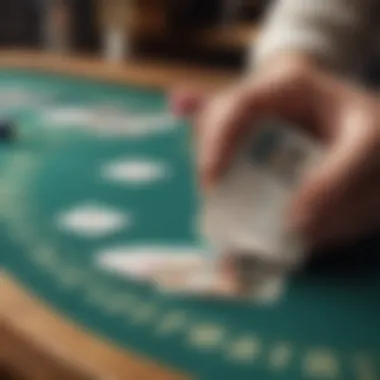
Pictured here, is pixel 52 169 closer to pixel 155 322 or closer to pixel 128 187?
pixel 128 187

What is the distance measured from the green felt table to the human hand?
2 cm

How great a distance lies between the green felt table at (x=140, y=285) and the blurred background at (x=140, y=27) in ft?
2.14

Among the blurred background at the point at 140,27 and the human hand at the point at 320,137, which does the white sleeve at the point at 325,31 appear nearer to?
the human hand at the point at 320,137

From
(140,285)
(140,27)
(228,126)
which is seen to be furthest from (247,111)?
(140,27)

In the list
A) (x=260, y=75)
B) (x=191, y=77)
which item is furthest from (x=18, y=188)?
(x=191, y=77)

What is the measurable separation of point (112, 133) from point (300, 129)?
24 cm

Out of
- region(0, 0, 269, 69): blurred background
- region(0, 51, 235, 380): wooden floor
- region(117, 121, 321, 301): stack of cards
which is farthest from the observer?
region(0, 0, 269, 69): blurred background

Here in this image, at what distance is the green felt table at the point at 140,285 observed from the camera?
0.37 metres

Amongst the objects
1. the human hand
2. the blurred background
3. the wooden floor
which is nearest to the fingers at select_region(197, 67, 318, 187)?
the human hand

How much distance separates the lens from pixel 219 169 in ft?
1.62

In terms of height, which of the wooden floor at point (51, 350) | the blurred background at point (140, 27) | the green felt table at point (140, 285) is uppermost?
the blurred background at point (140, 27)

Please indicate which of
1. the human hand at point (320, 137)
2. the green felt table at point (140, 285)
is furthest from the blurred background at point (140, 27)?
the human hand at point (320, 137)

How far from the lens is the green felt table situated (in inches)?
14.6

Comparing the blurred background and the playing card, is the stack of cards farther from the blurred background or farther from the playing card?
the blurred background
